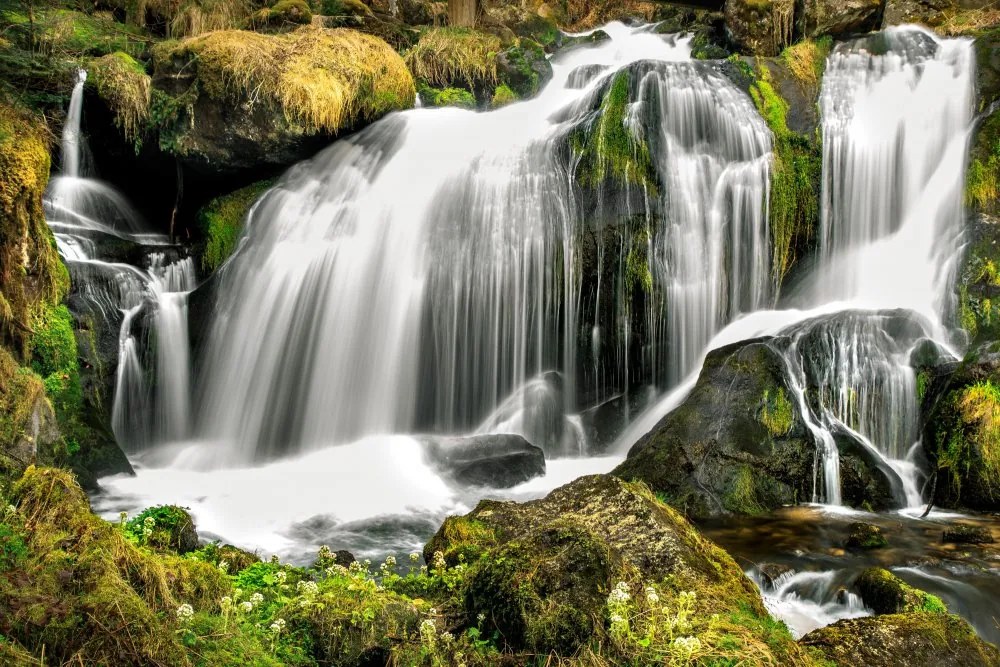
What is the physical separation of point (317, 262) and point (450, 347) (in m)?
2.30

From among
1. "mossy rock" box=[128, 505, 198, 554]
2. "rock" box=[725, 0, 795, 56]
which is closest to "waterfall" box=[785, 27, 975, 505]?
"rock" box=[725, 0, 795, 56]

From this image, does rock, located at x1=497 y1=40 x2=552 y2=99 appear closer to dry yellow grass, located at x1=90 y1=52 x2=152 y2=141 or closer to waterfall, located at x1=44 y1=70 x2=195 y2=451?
dry yellow grass, located at x1=90 y1=52 x2=152 y2=141

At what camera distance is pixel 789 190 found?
34.9ft

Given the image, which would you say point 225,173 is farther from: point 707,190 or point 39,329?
point 707,190

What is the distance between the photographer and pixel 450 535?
15.0 feet

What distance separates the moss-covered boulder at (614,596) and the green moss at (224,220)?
903cm

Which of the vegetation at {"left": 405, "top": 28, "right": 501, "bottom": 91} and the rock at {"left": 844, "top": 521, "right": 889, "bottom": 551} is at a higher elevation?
the vegetation at {"left": 405, "top": 28, "right": 501, "bottom": 91}

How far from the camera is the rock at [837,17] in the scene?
1268 centimetres

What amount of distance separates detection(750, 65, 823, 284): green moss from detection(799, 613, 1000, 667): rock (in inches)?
287

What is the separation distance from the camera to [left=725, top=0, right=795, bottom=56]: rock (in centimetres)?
1302

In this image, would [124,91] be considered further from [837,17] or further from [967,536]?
[967,536]

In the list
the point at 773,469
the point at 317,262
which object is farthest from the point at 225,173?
the point at 773,469

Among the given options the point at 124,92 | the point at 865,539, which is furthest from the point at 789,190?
the point at 124,92

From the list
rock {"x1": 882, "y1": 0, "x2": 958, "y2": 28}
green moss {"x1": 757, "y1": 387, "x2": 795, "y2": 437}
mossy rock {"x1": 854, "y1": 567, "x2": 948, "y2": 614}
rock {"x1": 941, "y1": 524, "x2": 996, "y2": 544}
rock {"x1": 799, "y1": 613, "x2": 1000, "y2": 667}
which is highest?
rock {"x1": 882, "y1": 0, "x2": 958, "y2": 28}
